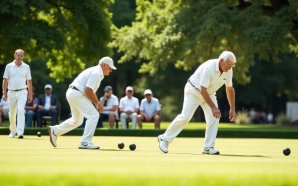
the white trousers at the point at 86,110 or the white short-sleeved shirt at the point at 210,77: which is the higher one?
the white short-sleeved shirt at the point at 210,77

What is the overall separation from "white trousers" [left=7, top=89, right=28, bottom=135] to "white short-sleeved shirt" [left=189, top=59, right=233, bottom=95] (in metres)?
5.76

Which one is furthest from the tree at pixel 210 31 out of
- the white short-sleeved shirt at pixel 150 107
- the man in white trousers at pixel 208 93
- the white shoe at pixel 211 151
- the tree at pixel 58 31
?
the white shoe at pixel 211 151

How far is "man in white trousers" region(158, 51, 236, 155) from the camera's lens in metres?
12.4

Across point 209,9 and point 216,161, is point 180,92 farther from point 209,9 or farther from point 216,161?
point 216,161

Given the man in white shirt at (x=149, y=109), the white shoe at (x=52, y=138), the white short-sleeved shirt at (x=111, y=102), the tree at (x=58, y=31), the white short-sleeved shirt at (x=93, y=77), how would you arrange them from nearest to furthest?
the white short-sleeved shirt at (x=93, y=77), the white shoe at (x=52, y=138), the man in white shirt at (x=149, y=109), the white short-sleeved shirt at (x=111, y=102), the tree at (x=58, y=31)

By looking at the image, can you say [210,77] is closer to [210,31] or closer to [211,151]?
[211,151]

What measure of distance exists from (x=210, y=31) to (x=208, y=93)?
61.5 ft

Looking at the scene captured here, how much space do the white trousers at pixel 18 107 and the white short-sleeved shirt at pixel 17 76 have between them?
0.44 feet

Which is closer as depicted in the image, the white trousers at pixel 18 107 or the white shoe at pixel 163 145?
the white shoe at pixel 163 145

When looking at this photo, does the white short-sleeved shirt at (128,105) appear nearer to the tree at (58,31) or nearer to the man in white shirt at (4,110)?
the man in white shirt at (4,110)

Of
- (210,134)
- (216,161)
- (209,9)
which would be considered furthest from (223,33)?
(216,161)

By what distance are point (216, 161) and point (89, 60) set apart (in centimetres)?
2501

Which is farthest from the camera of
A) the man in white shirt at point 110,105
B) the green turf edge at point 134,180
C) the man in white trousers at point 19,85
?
the man in white shirt at point 110,105

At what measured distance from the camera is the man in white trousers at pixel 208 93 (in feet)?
40.5
